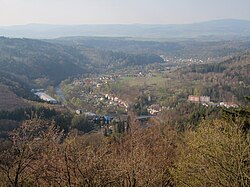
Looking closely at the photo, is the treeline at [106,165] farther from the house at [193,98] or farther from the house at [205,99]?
the house at [205,99]

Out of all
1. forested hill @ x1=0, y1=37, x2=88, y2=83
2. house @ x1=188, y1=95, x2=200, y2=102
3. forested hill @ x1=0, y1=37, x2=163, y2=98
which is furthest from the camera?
forested hill @ x1=0, y1=37, x2=88, y2=83

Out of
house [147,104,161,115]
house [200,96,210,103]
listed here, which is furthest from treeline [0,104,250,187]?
house [200,96,210,103]

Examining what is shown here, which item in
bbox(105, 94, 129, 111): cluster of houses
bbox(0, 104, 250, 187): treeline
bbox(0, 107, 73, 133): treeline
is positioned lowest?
bbox(105, 94, 129, 111): cluster of houses

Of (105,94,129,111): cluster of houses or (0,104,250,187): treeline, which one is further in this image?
(105,94,129,111): cluster of houses

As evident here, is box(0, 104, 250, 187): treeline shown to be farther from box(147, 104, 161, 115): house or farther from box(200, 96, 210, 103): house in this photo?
box(200, 96, 210, 103): house

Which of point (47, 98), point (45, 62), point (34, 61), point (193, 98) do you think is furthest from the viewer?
point (45, 62)

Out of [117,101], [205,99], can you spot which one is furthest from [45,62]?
[205,99]

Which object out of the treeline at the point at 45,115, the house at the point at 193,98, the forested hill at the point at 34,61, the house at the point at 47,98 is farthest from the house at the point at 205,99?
the forested hill at the point at 34,61

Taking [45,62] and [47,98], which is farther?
[45,62]

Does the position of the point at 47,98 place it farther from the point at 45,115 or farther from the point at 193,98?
the point at 193,98

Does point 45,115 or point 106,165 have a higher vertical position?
point 106,165

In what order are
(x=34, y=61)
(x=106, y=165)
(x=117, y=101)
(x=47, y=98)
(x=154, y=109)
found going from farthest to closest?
(x=34, y=61)
(x=117, y=101)
(x=47, y=98)
(x=154, y=109)
(x=106, y=165)

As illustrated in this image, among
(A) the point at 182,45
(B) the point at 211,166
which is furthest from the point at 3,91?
(A) the point at 182,45
